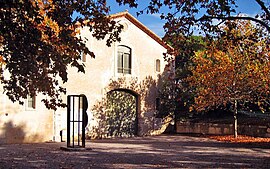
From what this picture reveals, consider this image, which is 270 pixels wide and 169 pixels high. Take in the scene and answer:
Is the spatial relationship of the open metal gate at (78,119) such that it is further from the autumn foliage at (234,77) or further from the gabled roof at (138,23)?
the autumn foliage at (234,77)

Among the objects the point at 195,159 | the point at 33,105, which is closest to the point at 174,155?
the point at 195,159

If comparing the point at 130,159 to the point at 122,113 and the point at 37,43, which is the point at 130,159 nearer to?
the point at 37,43

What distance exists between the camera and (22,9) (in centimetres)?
722

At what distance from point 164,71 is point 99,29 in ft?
61.2

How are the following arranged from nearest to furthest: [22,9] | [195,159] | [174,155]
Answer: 1. [22,9]
2. [195,159]
3. [174,155]

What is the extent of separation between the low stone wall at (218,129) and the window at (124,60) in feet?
18.9

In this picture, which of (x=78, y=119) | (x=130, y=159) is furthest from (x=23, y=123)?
(x=130, y=159)

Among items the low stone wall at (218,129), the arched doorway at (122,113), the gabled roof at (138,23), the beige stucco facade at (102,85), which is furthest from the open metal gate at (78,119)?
the low stone wall at (218,129)

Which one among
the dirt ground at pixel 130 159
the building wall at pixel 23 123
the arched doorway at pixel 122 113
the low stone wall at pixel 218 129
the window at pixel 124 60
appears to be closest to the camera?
the dirt ground at pixel 130 159

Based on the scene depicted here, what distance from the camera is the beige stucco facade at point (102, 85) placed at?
18.9 m

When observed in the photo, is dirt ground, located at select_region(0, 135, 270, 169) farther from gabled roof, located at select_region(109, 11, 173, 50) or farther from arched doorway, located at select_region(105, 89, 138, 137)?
gabled roof, located at select_region(109, 11, 173, 50)

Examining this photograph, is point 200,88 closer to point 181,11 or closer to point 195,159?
point 195,159

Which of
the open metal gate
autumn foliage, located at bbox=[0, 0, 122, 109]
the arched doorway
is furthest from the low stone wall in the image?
autumn foliage, located at bbox=[0, 0, 122, 109]

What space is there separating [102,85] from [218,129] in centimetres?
779
